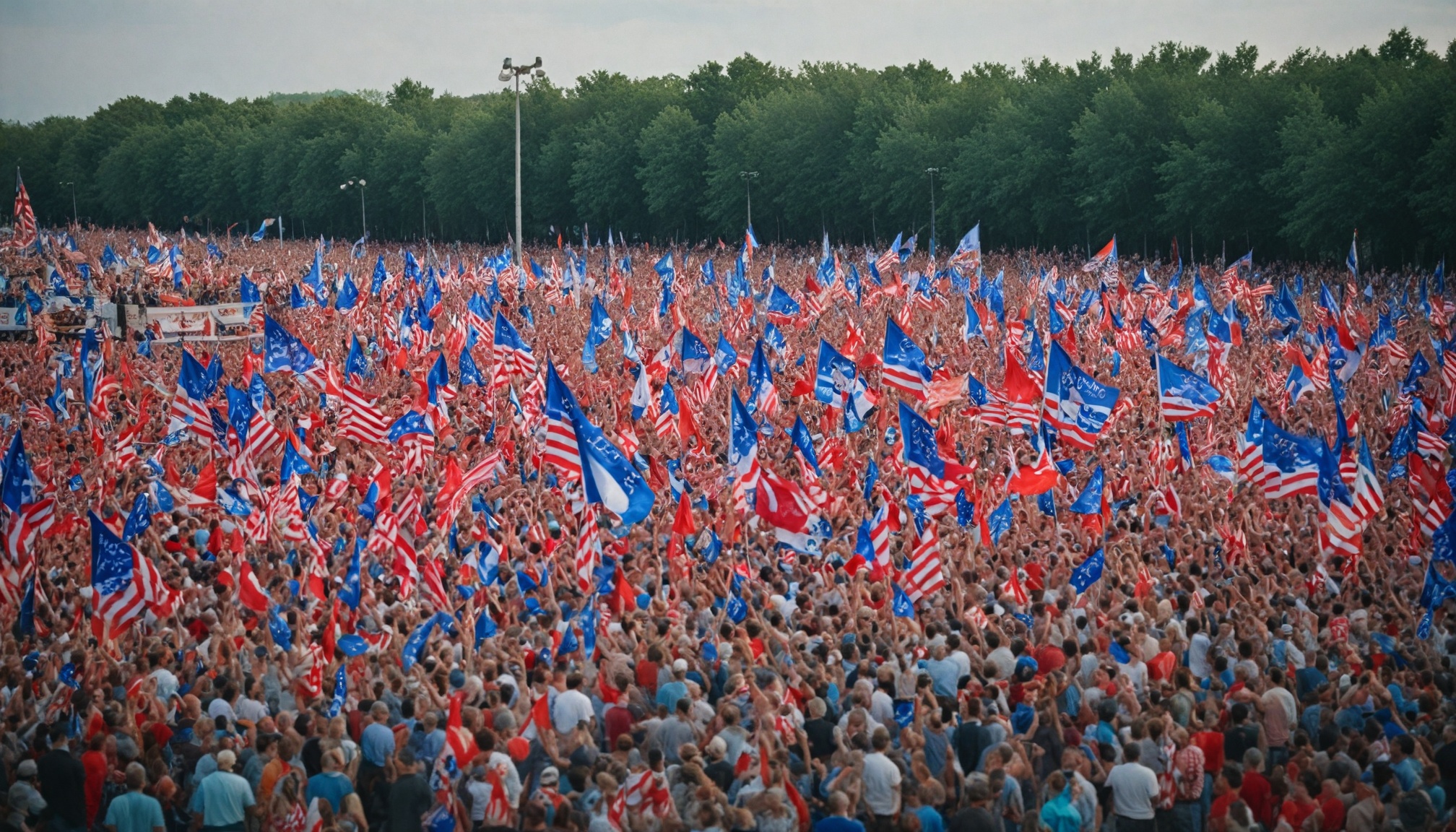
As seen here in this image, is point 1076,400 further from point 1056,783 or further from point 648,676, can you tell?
point 1056,783

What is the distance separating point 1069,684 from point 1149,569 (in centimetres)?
355

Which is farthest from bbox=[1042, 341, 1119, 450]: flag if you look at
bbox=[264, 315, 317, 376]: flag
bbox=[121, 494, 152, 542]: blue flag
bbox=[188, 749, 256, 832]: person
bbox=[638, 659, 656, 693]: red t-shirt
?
bbox=[264, 315, 317, 376]: flag

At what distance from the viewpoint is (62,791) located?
27.4 feet

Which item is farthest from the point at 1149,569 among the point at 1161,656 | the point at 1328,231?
the point at 1328,231

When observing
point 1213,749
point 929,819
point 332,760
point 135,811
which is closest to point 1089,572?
point 1213,749

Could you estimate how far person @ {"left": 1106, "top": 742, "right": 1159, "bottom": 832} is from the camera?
8.16 m

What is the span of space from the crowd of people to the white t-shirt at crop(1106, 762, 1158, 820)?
0.07 ft

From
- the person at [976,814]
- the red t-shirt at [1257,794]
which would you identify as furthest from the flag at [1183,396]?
the person at [976,814]

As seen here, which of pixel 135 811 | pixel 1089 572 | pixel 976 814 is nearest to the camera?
pixel 976 814

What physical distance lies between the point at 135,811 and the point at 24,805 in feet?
2.73

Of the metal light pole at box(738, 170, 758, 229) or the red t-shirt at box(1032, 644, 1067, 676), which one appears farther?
the metal light pole at box(738, 170, 758, 229)

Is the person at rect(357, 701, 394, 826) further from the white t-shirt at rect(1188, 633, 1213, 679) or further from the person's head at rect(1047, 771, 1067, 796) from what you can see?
the white t-shirt at rect(1188, 633, 1213, 679)

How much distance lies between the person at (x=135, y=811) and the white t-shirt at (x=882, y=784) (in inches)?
151

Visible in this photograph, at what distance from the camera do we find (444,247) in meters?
91.8
